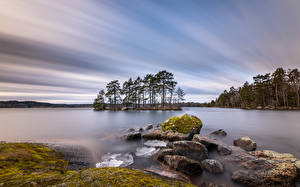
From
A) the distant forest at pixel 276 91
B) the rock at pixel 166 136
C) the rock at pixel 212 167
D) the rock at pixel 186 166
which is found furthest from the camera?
the distant forest at pixel 276 91

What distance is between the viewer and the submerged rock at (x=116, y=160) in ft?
18.9

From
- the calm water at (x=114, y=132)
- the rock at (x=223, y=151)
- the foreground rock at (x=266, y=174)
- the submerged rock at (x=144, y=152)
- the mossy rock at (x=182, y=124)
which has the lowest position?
the calm water at (x=114, y=132)

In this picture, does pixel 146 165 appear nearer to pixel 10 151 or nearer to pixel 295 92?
pixel 10 151

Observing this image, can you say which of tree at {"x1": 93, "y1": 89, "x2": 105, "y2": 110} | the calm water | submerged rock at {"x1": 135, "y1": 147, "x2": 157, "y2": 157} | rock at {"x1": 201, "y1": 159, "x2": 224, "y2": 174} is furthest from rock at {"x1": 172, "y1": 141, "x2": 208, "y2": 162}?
tree at {"x1": 93, "y1": 89, "x2": 105, "y2": 110}

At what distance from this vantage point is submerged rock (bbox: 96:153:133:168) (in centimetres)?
576

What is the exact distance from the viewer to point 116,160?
20.8ft

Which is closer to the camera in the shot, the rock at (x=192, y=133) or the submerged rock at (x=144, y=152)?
the submerged rock at (x=144, y=152)

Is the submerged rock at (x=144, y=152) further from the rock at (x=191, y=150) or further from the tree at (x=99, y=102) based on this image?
the tree at (x=99, y=102)

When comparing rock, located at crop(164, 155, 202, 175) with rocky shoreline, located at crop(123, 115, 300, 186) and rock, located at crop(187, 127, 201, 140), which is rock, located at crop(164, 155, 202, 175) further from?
rock, located at crop(187, 127, 201, 140)

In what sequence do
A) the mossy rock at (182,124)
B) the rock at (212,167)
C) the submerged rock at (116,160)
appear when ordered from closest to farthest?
the rock at (212,167) < the submerged rock at (116,160) < the mossy rock at (182,124)

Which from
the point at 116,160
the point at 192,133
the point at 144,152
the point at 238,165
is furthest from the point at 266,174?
the point at 116,160

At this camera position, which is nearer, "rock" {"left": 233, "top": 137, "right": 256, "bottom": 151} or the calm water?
"rock" {"left": 233, "top": 137, "right": 256, "bottom": 151}

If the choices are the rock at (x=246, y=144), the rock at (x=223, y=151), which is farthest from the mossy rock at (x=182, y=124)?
the rock at (x=246, y=144)

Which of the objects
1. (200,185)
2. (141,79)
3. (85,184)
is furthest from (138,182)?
(141,79)
